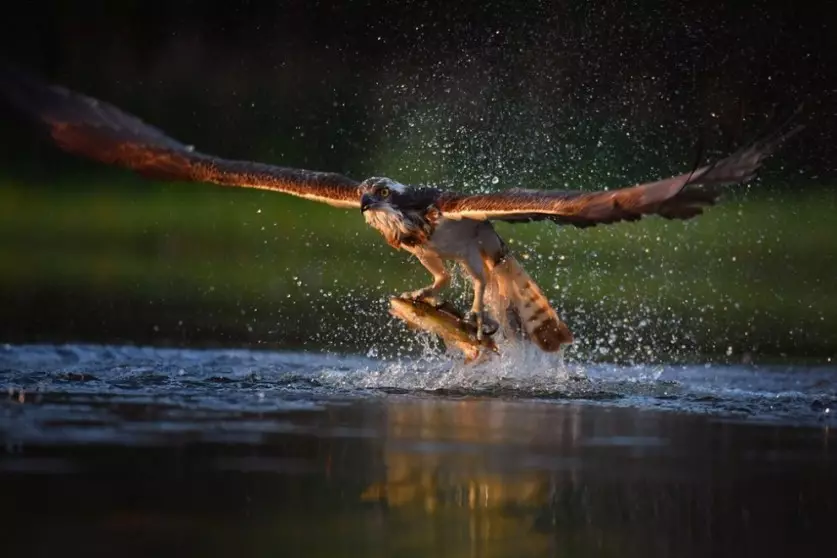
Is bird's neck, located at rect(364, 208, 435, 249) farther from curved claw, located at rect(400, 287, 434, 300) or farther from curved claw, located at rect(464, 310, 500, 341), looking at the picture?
curved claw, located at rect(464, 310, 500, 341)

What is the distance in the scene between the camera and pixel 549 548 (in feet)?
24.0

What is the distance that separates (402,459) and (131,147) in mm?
5001

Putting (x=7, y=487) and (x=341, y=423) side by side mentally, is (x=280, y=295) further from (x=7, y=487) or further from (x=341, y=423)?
(x=7, y=487)

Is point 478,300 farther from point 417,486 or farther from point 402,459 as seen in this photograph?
point 417,486

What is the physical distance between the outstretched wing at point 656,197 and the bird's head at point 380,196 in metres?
1.05

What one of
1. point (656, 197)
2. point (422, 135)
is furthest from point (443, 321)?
point (422, 135)

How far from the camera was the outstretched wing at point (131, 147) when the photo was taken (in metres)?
13.4

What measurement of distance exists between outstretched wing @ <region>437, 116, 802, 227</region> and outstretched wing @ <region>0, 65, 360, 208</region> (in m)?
1.92

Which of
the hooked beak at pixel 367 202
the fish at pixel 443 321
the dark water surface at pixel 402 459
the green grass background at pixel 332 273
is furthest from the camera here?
the green grass background at pixel 332 273

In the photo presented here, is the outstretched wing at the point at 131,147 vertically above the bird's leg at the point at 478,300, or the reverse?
the outstretched wing at the point at 131,147

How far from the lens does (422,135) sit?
26672 mm

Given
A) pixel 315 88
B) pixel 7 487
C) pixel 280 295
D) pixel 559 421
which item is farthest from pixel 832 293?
pixel 7 487

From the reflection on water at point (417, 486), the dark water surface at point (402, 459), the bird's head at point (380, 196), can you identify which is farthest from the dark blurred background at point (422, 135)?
the reflection on water at point (417, 486)

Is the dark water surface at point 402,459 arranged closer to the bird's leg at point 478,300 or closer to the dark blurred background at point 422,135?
the bird's leg at point 478,300
